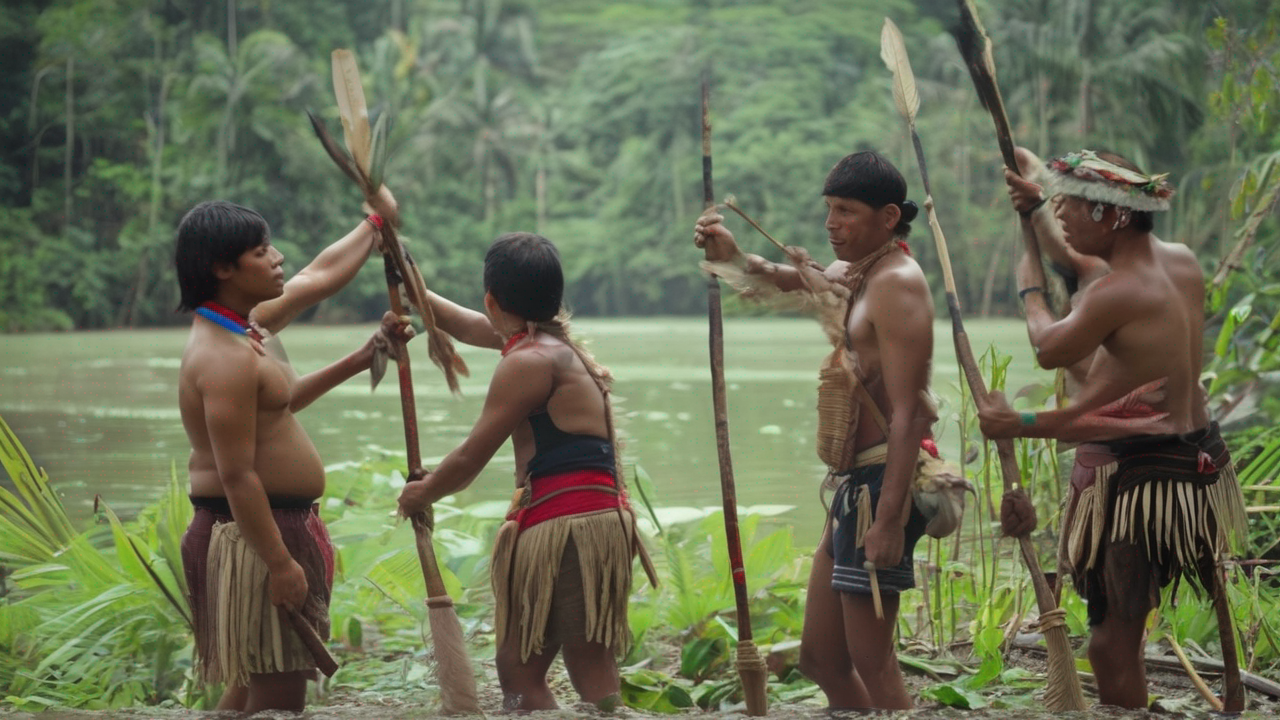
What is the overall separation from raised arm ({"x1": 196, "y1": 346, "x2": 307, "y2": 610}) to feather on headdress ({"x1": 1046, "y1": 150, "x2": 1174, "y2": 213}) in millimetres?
1892

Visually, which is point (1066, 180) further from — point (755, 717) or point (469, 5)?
point (469, 5)

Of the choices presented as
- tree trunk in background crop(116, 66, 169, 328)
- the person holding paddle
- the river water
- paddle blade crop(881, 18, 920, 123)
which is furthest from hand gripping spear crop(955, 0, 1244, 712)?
tree trunk in background crop(116, 66, 169, 328)

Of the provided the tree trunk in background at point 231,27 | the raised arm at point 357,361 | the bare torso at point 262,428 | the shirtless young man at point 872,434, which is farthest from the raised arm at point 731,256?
A: the tree trunk in background at point 231,27

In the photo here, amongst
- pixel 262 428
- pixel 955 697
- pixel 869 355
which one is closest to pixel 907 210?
pixel 869 355

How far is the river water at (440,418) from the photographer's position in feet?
27.1

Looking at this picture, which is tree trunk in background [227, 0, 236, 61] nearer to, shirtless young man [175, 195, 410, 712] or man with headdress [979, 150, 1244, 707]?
shirtless young man [175, 195, 410, 712]

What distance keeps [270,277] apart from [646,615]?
68.3 inches

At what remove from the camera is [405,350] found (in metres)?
3.40

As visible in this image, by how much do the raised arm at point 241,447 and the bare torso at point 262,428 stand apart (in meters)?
0.02

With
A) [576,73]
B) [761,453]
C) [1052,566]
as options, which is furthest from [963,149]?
[1052,566]

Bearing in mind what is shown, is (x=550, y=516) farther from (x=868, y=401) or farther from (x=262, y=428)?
(x=868, y=401)

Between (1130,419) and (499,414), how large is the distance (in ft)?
4.77

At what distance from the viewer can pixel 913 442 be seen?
10.6 feet

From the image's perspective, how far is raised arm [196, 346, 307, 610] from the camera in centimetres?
306
